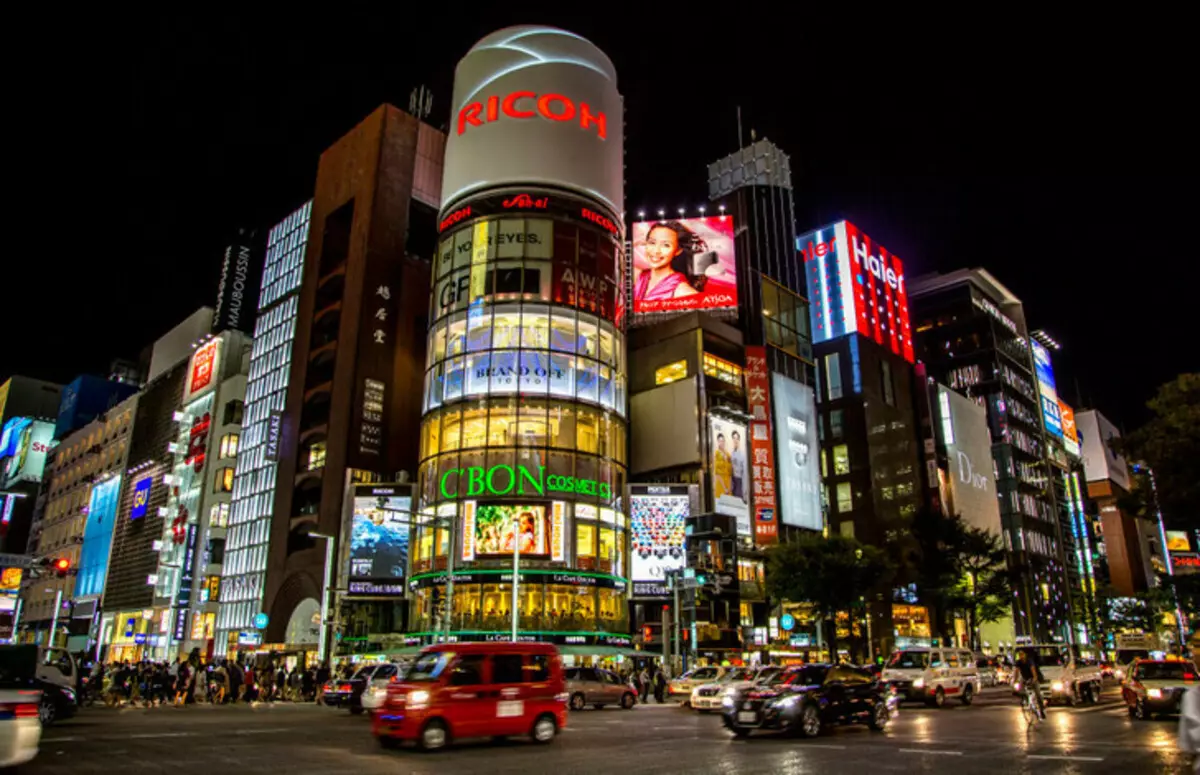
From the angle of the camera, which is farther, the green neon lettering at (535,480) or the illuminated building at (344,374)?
the illuminated building at (344,374)

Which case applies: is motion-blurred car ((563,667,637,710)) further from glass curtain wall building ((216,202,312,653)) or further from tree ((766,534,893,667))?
glass curtain wall building ((216,202,312,653))

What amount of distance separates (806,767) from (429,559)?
4321 cm

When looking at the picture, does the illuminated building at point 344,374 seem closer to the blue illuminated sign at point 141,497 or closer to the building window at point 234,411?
the building window at point 234,411

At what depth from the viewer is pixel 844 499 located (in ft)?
266

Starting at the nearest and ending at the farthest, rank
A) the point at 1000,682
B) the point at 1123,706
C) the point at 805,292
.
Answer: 1. the point at 1123,706
2. the point at 1000,682
3. the point at 805,292

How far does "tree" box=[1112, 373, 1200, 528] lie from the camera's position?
2388cm

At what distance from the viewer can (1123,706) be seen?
91.7ft

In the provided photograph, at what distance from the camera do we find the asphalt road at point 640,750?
12.1 metres

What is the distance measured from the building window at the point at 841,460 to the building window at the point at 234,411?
59.3m

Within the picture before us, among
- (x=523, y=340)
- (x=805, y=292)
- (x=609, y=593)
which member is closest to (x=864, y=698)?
(x=609, y=593)

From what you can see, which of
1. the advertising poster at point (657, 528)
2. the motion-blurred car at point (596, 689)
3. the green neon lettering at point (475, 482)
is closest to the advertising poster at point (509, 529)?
the green neon lettering at point (475, 482)

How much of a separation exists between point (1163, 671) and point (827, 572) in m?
30.8

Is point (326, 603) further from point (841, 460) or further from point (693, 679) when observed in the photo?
point (841, 460)

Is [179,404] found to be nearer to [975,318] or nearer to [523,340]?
[523,340]
